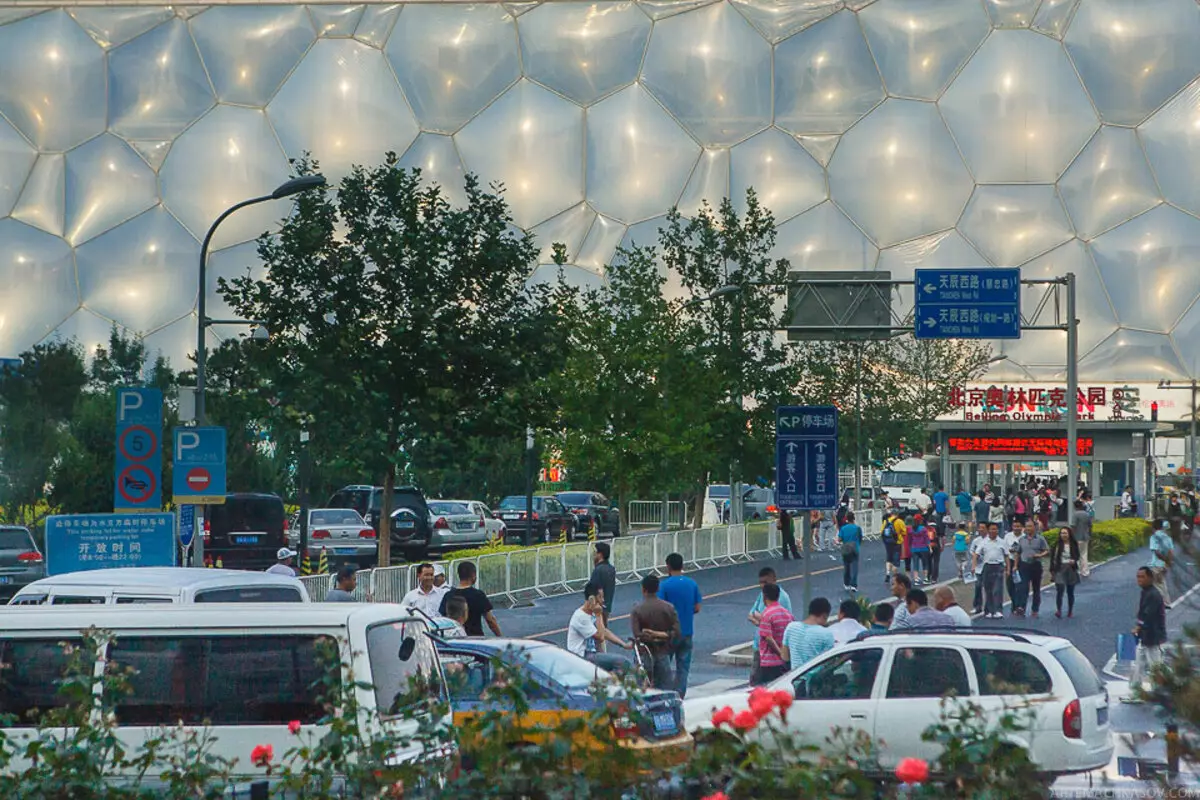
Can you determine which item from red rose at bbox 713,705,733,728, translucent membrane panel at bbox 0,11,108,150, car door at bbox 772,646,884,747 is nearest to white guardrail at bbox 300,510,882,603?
car door at bbox 772,646,884,747

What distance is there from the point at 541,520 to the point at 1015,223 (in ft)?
77.5

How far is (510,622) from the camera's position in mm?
23781

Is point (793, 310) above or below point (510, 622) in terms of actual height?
above

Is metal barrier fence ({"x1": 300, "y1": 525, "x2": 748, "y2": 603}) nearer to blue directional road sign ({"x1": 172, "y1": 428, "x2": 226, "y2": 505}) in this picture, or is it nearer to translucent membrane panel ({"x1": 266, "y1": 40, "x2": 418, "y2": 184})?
blue directional road sign ({"x1": 172, "y1": 428, "x2": 226, "y2": 505})

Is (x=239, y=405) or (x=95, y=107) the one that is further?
(x=95, y=107)

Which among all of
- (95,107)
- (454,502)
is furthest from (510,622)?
(95,107)

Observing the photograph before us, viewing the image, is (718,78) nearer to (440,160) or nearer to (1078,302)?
(440,160)

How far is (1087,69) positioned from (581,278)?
19592mm

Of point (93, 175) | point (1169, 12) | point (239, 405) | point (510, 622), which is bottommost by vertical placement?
point (510, 622)

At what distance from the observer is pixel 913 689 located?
35.7 feet

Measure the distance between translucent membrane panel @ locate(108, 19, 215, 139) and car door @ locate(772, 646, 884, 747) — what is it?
53.5 meters

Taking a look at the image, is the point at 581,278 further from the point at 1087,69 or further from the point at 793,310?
the point at 793,310

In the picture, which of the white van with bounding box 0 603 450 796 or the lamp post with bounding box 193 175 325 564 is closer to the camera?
the white van with bounding box 0 603 450 796

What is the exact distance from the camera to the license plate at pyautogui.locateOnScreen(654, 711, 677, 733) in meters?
10.7
